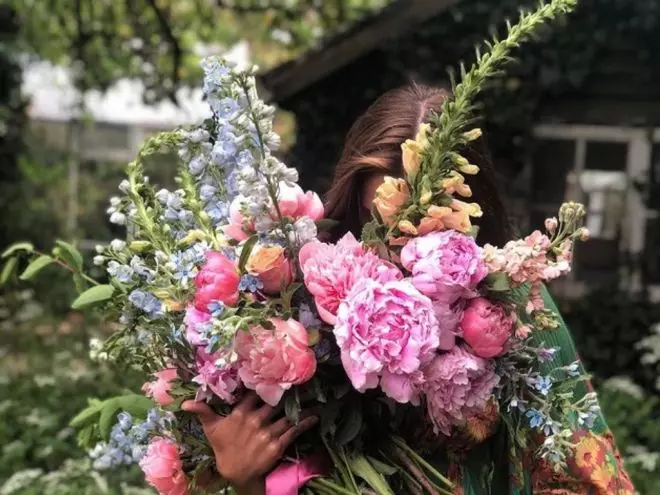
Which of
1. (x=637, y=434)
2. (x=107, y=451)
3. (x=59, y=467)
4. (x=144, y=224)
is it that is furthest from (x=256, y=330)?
(x=637, y=434)

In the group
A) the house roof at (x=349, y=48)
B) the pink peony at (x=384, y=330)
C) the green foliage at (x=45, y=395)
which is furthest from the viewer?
the house roof at (x=349, y=48)

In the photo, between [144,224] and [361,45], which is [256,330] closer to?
[144,224]

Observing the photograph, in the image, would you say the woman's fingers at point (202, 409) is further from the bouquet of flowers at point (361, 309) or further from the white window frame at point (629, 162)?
the white window frame at point (629, 162)

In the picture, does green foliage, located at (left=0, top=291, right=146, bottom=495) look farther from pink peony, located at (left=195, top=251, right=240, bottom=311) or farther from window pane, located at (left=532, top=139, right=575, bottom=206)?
window pane, located at (left=532, top=139, right=575, bottom=206)

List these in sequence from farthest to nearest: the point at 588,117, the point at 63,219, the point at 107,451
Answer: the point at 63,219 < the point at 588,117 < the point at 107,451

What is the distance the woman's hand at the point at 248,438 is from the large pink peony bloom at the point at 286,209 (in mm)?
245

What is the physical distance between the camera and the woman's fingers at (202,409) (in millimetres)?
1245

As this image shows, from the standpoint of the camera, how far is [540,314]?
4.02ft

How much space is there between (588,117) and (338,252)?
5.47 meters

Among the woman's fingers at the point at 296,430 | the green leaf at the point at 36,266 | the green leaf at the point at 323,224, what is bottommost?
the woman's fingers at the point at 296,430

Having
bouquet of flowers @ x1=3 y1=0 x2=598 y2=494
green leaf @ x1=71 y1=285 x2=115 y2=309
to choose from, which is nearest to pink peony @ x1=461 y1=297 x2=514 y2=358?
bouquet of flowers @ x1=3 y1=0 x2=598 y2=494

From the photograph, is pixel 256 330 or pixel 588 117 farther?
pixel 588 117

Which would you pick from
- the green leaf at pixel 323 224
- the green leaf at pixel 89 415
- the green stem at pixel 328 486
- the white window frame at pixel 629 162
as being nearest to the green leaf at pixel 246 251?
the green leaf at pixel 323 224

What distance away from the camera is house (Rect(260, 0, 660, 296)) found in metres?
5.94
